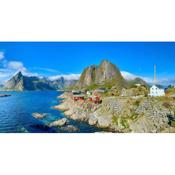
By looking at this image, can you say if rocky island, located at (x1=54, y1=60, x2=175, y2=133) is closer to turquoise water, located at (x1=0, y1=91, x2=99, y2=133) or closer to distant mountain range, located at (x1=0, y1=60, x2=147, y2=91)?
distant mountain range, located at (x1=0, y1=60, x2=147, y2=91)

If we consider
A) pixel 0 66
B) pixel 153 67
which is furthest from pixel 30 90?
pixel 153 67

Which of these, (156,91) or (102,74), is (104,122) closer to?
(102,74)

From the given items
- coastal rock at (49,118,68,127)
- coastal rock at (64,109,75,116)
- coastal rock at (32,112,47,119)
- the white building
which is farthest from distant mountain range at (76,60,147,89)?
coastal rock at (32,112,47,119)
